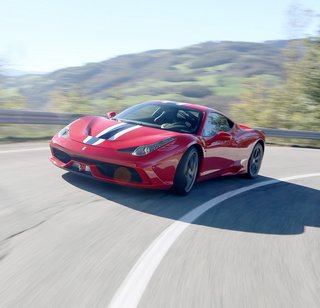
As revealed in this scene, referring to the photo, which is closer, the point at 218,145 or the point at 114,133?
the point at 114,133

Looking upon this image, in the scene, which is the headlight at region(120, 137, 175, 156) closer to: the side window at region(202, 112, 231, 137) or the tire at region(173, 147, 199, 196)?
the tire at region(173, 147, 199, 196)

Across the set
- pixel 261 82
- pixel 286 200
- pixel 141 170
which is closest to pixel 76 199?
pixel 141 170

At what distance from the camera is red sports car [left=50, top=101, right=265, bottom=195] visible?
6.04 metres

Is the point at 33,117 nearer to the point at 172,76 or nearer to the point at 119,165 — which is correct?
the point at 119,165

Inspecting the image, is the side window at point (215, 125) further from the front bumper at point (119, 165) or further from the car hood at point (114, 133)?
the front bumper at point (119, 165)

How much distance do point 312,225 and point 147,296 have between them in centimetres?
328

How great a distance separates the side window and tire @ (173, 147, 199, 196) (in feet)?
1.47

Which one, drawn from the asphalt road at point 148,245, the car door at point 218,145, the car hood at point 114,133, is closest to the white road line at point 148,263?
the asphalt road at point 148,245

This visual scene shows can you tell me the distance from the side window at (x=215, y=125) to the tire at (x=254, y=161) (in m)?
0.95

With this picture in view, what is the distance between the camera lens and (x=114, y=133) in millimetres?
6391

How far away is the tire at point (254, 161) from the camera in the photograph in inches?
350

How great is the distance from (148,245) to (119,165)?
160 centimetres

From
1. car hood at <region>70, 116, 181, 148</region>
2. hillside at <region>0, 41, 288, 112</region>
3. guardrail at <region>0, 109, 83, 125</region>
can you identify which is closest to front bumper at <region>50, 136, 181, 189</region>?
car hood at <region>70, 116, 181, 148</region>

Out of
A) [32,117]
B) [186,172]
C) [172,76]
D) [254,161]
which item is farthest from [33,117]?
[172,76]
